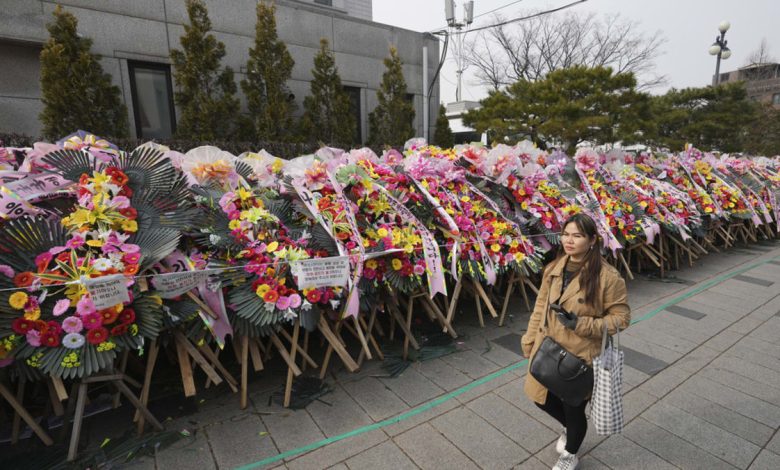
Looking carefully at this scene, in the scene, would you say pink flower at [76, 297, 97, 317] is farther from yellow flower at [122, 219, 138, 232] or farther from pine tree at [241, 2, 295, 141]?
pine tree at [241, 2, 295, 141]

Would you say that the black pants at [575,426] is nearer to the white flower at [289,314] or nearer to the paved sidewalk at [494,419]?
the paved sidewalk at [494,419]

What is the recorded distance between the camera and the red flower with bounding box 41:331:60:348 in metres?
1.80

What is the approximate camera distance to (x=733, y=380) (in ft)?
9.20

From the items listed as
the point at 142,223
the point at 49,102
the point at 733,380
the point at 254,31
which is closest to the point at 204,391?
the point at 142,223

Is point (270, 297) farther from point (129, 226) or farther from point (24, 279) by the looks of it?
point (24, 279)

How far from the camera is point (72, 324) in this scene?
5.99 ft

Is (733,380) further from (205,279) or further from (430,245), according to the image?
(205,279)

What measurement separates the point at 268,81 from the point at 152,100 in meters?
2.43

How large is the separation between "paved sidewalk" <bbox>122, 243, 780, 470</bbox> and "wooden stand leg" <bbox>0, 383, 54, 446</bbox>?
554 millimetres

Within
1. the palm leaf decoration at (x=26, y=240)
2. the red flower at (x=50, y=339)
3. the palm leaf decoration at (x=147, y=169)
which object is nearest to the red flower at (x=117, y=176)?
the palm leaf decoration at (x=147, y=169)

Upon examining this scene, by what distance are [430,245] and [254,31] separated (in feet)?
28.1

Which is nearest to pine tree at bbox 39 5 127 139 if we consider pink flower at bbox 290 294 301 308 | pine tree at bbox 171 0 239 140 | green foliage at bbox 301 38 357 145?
pine tree at bbox 171 0 239 140

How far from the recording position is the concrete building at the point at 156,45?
678 cm

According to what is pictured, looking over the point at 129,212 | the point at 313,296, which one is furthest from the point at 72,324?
the point at 313,296
